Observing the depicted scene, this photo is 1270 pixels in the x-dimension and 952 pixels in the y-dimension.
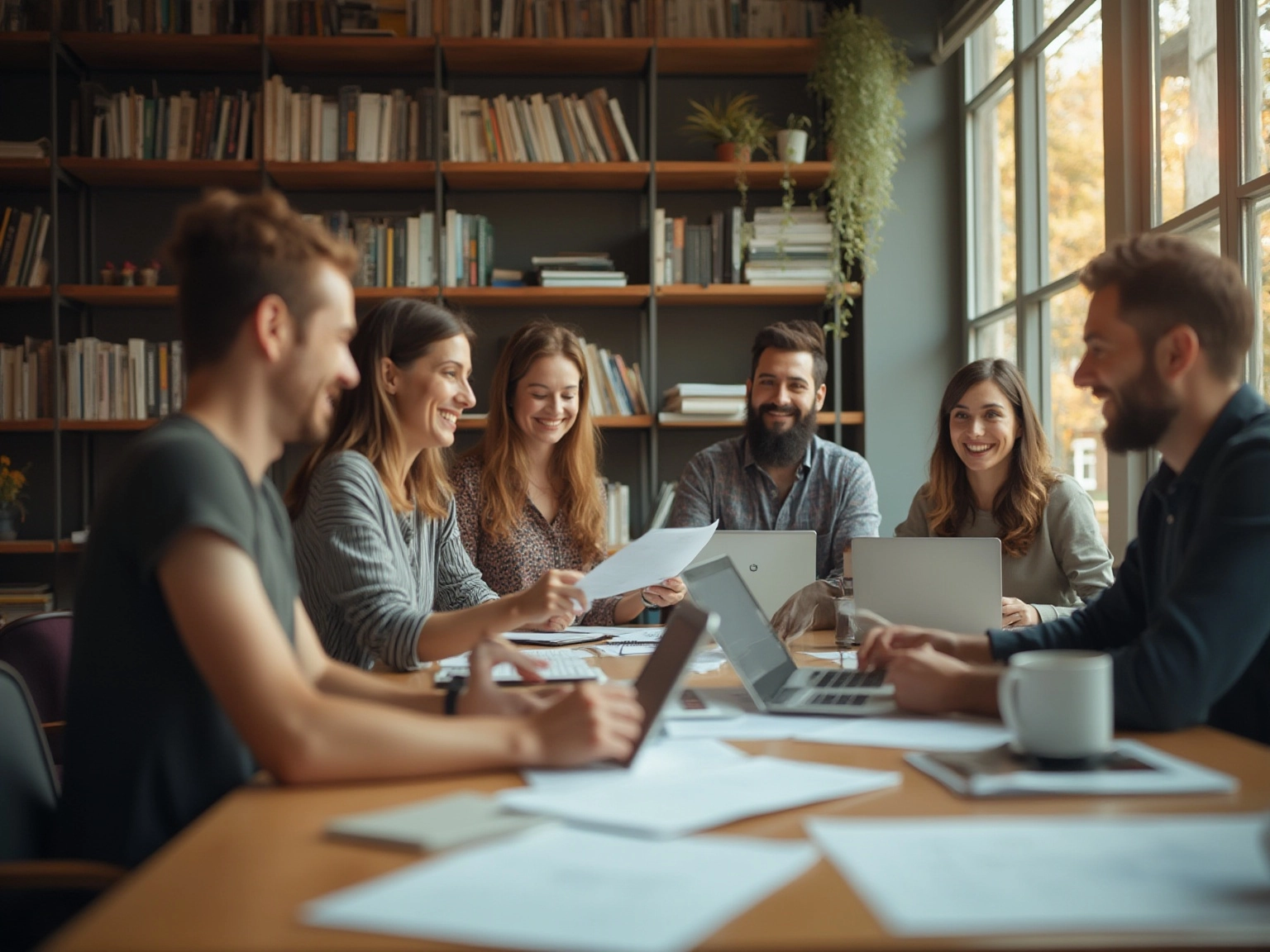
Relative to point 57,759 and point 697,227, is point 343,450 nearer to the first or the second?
point 57,759

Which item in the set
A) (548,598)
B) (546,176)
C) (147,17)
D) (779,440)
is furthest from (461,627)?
(147,17)

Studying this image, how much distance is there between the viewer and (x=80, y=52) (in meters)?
4.20

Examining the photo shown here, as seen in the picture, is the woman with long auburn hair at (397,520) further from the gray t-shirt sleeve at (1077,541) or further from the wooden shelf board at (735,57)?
the wooden shelf board at (735,57)

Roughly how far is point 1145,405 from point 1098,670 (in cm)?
56

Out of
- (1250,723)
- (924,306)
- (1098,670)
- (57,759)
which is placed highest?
(924,306)

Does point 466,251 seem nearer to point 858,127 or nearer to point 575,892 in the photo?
point 858,127

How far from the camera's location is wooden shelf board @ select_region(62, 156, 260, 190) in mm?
4062

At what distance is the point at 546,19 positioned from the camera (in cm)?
424

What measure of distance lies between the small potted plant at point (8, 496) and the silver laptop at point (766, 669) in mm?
3428

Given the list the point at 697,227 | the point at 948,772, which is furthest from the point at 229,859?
the point at 697,227

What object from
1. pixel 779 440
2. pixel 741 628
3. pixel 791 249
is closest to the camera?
pixel 741 628

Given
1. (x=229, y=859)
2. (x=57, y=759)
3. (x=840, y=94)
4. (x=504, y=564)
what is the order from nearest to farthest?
(x=229, y=859) → (x=57, y=759) → (x=504, y=564) → (x=840, y=94)

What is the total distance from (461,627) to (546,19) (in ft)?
10.2

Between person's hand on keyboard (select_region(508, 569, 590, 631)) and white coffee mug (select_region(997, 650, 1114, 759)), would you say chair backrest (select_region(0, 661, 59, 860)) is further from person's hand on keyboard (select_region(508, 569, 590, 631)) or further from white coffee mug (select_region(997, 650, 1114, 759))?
white coffee mug (select_region(997, 650, 1114, 759))
